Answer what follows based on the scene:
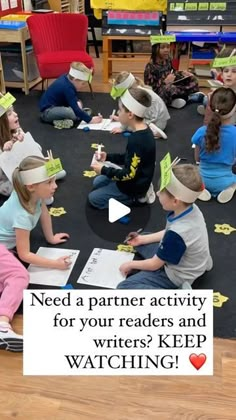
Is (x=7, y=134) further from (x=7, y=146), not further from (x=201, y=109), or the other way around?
(x=201, y=109)

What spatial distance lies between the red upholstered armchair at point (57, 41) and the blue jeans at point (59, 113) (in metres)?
0.58

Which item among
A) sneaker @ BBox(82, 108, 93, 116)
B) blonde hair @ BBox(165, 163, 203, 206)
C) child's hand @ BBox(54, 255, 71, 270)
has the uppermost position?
blonde hair @ BBox(165, 163, 203, 206)

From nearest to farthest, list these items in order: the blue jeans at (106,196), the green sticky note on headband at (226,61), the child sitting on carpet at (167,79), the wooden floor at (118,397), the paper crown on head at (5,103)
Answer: the wooden floor at (118,397) < the paper crown on head at (5,103) < the blue jeans at (106,196) < the green sticky note on headband at (226,61) < the child sitting on carpet at (167,79)

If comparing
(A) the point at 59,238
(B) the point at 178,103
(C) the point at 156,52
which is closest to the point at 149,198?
(A) the point at 59,238

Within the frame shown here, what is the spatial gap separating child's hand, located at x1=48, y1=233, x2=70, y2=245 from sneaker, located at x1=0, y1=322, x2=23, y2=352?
0.61 meters

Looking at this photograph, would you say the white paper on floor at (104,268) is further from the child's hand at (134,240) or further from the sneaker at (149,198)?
the sneaker at (149,198)

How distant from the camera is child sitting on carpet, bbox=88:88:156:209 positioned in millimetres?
2201

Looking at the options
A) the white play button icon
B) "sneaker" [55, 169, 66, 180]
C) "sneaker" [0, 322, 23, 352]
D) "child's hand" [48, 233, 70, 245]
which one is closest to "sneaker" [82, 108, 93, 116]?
"sneaker" [55, 169, 66, 180]

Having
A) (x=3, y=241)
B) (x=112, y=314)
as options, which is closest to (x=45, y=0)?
(x=3, y=241)

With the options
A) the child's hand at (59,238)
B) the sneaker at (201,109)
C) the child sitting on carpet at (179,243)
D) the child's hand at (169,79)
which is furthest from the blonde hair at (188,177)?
the child's hand at (169,79)

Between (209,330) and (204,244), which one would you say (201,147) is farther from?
(209,330)

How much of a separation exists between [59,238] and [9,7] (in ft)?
10.7

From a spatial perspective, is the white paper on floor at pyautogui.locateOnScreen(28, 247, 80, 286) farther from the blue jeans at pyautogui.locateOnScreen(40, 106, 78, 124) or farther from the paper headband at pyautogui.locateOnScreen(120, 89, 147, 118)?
the blue jeans at pyautogui.locateOnScreen(40, 106, 78, 124)

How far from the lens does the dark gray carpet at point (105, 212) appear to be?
188 cm
